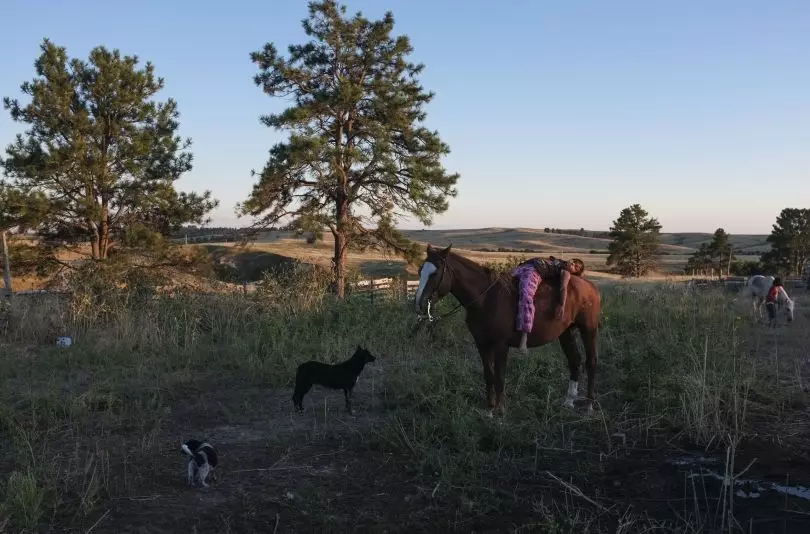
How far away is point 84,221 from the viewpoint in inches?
781

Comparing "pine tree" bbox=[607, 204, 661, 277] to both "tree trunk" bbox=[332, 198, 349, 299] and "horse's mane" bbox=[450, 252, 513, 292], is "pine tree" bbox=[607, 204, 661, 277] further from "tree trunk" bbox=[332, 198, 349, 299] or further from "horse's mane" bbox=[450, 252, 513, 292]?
"horse's mane" bbox=[450, 252, 513, 292]

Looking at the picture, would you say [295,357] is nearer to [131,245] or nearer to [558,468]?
[558,468]

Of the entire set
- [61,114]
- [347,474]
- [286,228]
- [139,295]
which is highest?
[61,114]

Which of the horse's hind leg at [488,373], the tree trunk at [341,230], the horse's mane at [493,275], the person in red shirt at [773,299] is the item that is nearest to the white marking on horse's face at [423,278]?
the horse's mane at [493,275]

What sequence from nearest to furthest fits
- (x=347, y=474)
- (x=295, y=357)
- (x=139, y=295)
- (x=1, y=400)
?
(x=347, y=474)
(x=1, y=400)
(x=295, y=357)
(x=139, y=295)

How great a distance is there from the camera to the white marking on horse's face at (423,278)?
558cm

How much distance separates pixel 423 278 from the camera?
5.64 metres

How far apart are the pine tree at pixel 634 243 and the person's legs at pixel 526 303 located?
44.1 meters

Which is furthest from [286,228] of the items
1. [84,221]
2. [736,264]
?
[736,264]

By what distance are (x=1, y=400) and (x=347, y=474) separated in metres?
4.19

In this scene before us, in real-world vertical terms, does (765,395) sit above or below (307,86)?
below

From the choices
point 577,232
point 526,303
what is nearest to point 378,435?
point 526,303

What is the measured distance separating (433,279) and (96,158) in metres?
17.1

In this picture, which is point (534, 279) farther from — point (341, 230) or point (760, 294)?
point (341, 230)
